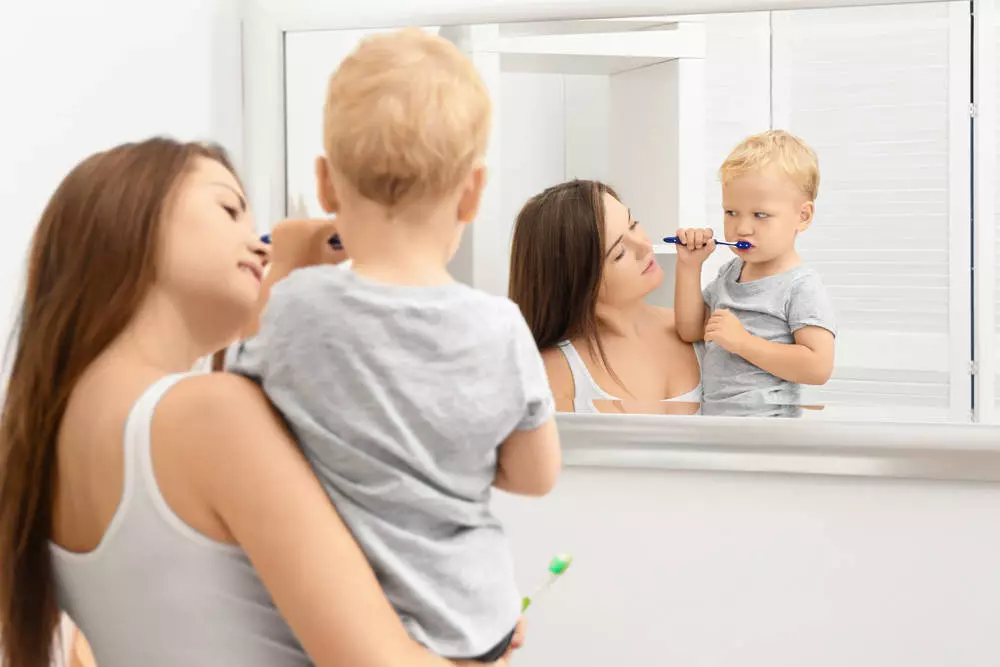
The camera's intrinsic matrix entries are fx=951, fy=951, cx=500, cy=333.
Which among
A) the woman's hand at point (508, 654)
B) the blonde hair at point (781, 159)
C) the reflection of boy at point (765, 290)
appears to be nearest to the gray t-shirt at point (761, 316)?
the reflection of boy at point (765, 290)

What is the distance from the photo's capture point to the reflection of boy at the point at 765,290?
126cm

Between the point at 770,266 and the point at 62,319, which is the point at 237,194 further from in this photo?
the point at 770,266

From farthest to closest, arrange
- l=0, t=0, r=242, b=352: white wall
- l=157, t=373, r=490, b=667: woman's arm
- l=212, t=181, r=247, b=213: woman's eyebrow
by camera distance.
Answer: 1. l=0, t=0, r=242, b=352: white wall
2. l=212, t=181, r=247, b=213: woman's eyebrow
3. l=157, t=373, r=490, b=667: woman's arm

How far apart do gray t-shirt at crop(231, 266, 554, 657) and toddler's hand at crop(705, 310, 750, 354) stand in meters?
0.77

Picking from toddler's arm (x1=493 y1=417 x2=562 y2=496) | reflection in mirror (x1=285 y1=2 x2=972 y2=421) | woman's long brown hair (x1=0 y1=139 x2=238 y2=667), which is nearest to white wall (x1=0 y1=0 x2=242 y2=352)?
woman's long brown hair (x1=0 y1=139 x2=238 y2=667)

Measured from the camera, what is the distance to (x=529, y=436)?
555mm

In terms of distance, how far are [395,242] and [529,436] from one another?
0.14 metres

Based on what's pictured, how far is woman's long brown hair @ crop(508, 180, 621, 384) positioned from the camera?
1272 mm

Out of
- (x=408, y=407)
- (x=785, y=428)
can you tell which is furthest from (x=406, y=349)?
(x=785, y=428)

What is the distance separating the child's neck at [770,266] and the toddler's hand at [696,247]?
54 millimetres

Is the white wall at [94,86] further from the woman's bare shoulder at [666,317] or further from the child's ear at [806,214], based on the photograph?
the child's ear at [806,214]

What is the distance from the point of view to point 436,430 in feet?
1.70

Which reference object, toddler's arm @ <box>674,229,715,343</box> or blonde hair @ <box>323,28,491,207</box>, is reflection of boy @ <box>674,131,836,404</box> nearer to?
toddler's arm @ <box>674,229,715,343</box>

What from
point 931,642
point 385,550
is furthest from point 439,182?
point 931,642
